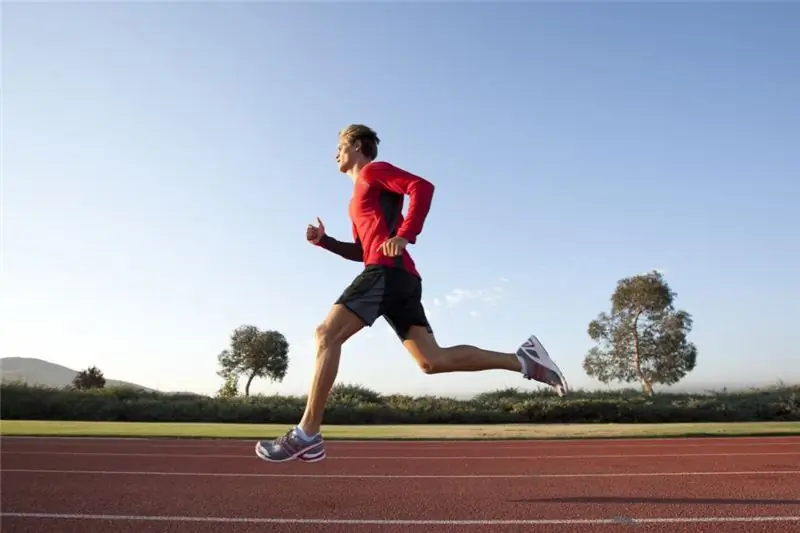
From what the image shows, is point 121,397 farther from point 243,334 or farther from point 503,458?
point 243,334

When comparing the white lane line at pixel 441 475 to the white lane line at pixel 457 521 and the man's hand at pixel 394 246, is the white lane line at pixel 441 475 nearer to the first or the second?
the white lane line at pixel 457 521

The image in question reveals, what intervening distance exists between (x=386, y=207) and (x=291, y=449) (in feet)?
4.91

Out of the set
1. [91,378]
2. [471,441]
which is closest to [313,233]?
[471,441]

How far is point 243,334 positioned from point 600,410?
4734 centimetres

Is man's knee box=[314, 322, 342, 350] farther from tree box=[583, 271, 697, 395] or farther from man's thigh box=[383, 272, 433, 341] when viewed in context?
tree box=[583, 271, 697, 395]

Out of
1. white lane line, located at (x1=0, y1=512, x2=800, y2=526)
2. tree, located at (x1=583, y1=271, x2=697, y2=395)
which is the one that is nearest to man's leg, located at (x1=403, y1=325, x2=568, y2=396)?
white lane line, located at (x1=0, y1=512, x2=800, y2=526)

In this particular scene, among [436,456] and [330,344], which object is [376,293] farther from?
[436,456]

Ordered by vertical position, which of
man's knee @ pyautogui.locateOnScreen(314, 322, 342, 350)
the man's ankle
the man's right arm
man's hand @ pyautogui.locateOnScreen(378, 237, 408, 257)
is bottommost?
the man's ankle

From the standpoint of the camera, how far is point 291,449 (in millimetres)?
3555

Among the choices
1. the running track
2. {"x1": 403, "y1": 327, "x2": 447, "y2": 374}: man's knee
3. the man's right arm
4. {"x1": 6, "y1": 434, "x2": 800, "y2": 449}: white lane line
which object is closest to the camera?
{"x1": 403, "y1": 327, "x2": 447, "y2": 374}: man's knee

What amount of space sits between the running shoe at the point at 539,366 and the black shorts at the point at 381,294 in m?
0.94

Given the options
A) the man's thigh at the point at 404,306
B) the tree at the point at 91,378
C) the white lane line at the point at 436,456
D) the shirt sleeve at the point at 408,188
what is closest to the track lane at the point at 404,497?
the man's thigh at the point at 404,306

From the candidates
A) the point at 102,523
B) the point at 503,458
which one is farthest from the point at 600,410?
the point at 102,523

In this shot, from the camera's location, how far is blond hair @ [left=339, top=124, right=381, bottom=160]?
4.00m
